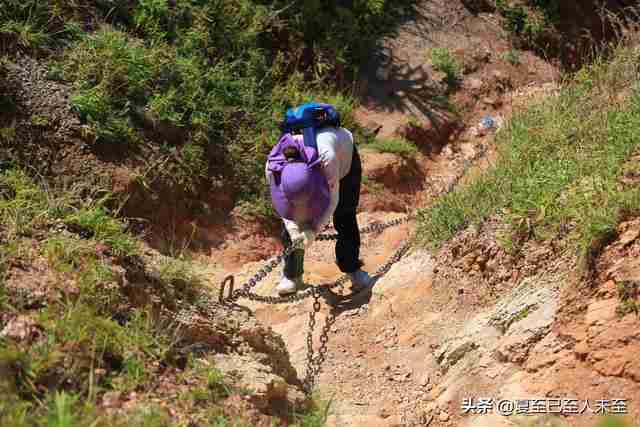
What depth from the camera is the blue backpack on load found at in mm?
4199

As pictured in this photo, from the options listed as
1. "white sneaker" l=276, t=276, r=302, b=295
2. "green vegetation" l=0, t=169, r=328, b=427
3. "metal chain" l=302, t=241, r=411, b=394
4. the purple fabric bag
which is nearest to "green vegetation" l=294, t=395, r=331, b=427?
"green vegetation" l=0, t=169, r=328, b=427

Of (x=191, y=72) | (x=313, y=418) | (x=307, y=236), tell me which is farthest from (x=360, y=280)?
(x=191, y=72)

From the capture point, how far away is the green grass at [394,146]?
272 inches

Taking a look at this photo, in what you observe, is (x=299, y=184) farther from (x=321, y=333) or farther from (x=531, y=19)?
(x=531, y=19)

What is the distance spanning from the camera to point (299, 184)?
4.08 meters

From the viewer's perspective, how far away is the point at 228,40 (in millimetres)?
6859

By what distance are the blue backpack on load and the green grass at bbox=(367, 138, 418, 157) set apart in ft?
8.50

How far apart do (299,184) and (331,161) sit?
9.7 inches

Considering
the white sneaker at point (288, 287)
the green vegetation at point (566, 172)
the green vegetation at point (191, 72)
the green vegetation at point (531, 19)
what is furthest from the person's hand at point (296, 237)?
the green vegetation at point (531, 19)

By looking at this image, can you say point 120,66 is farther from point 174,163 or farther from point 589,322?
point 589,322

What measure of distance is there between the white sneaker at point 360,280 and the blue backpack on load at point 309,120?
106 cm

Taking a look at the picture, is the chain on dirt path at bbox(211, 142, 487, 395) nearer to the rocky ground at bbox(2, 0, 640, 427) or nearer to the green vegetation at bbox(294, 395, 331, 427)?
the rocky ground at bbox(2, 0, 640, 427)

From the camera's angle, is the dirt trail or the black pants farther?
the black pants

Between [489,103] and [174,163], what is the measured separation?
3914 millimetres
